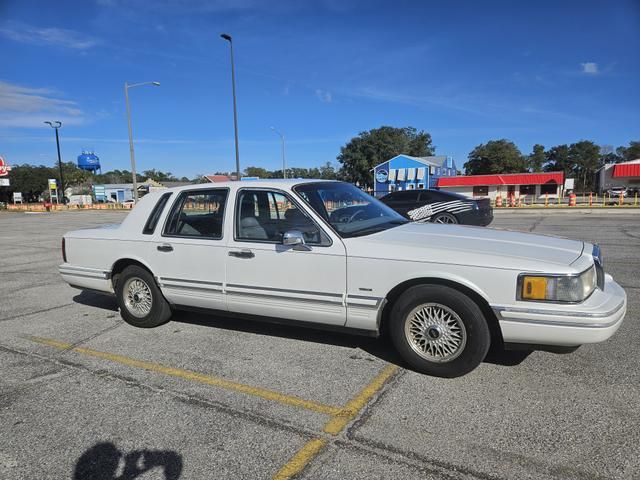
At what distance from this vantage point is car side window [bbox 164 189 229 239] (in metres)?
4.55

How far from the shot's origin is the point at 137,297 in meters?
5.09

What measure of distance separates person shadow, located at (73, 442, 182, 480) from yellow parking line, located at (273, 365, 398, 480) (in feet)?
2.01

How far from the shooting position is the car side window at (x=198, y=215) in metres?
4.55

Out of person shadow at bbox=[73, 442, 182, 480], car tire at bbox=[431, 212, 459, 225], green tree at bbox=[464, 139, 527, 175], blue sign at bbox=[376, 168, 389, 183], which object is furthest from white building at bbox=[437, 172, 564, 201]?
person shadow at bbox=[73, 442, 182, 480]

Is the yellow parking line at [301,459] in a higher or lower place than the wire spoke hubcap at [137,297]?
lower

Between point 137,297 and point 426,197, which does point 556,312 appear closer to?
point 137,297

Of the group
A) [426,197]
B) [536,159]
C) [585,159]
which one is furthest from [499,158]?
[426,197]

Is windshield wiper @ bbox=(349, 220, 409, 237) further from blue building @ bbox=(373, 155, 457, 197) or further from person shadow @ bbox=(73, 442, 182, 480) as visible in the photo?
→ blue building @ bbox=(373, 155, 457, 197)

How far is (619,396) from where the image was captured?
10.6ft

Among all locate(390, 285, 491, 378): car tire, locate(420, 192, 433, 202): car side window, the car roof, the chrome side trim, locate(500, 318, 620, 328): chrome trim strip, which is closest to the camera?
locate(500, 318, 620, 328): chrome trim strip

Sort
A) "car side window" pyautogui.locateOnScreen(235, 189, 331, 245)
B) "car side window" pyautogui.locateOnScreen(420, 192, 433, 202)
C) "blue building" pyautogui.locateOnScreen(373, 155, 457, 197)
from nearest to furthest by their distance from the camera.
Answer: "car side window" pyautogui.locateOnScreen(235, 189, 331, 245) < "car side window" pyautogui.locateOnScreen(420, 192, 433, 202) < "blue building" pyautogui.locateOnScreen(373, 155, 457, 197)

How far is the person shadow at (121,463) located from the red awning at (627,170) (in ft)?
246

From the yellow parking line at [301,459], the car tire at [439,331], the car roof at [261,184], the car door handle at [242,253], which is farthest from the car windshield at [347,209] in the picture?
the yellow parking line at [301,459]

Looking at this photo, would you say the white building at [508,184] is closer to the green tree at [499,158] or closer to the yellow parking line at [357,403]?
the green tree at [499,158]
